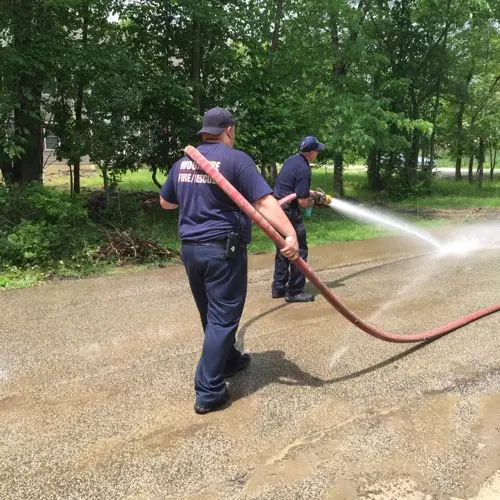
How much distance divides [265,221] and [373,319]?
257cm

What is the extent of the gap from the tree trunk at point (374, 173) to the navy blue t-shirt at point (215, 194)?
710 inches

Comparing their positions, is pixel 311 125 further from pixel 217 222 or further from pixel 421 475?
pixel 421 475

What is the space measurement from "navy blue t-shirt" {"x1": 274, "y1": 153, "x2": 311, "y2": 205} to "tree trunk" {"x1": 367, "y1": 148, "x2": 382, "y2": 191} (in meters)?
15.5

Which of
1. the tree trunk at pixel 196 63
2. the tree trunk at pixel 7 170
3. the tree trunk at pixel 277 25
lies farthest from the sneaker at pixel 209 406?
the tree trunk at pixel 277 25

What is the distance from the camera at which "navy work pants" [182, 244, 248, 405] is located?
11.0 feet

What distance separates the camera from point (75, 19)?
32.6ft

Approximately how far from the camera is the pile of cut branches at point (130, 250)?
780 cm

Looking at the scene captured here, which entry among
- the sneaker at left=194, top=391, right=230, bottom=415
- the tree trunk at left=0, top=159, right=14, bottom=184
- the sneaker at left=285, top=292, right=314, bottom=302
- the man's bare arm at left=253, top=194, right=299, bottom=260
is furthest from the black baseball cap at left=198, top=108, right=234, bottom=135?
the tree trunk at left=0, top=159, right=14, bottom=184

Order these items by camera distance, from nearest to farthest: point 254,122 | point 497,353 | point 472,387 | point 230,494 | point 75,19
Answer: point 230,494
point 472,387
point 497,353
point 75,19
point 254,122

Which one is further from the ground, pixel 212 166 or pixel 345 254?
pixel 212 166

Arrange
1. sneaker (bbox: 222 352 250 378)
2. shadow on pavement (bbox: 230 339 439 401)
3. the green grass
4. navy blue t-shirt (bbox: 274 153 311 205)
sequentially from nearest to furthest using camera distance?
shadow on pavement (bbox: 230 339 439 401)
sneaker (bbox: 222 352 250 378)
navy blue t-shirt (bbox: 274 153 311 205)
the green grass

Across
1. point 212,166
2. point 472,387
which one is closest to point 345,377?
point 472,387

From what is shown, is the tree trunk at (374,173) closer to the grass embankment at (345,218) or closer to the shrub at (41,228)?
the grass embankment at (345,218)

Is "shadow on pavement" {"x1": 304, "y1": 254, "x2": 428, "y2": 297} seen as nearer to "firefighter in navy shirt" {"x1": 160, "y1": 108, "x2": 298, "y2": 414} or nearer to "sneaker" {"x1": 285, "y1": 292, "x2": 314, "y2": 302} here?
"sneaker" {"x1": 285, "y1": 292, "x2": 314, "y2": 302}
